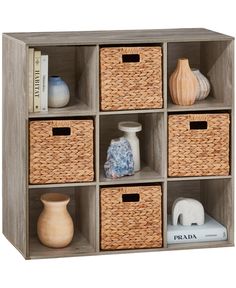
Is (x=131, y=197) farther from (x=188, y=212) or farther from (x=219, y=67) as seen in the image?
(x=219, y=67)

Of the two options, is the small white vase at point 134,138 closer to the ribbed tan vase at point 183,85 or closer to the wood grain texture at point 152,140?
the wood grain texture at point 152,140

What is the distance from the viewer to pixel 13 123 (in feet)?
22.1

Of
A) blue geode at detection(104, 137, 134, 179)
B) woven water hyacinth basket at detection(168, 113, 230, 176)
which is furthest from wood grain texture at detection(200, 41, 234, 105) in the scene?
blue geode at detection(104, 137, 134, 179)

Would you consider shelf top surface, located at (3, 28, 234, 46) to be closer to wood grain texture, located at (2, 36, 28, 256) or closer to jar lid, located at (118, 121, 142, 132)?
wood grain texture, located at (2, 36, 28, 256)

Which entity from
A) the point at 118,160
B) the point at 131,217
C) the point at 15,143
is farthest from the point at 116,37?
the point at 131,217

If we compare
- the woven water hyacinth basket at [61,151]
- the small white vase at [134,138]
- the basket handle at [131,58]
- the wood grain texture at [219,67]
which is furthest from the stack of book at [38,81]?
the wood grain texture at [219,67]

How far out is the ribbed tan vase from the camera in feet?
22.2

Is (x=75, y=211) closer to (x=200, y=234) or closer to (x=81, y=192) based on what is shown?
(x=81, y=192)

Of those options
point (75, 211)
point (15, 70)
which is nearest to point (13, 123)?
point (15, 70)

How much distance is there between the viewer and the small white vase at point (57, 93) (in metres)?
6.71

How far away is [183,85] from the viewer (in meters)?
6.75

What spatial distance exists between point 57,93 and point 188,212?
41.5 inches

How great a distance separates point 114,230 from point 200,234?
1.74 ft

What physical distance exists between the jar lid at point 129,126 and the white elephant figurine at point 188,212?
1.64 ft
